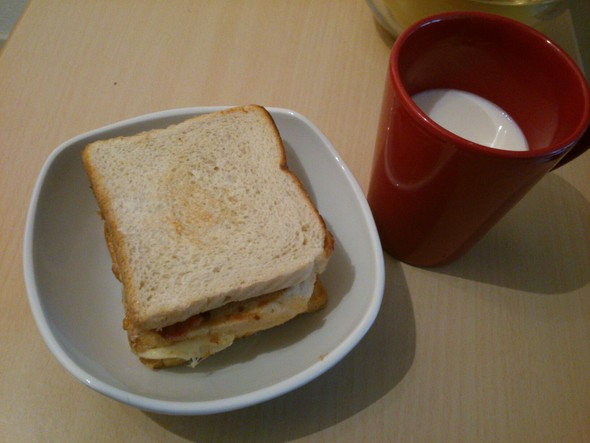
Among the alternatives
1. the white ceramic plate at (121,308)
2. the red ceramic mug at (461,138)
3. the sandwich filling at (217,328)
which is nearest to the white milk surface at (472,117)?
the red ceramic mug at (461,138)

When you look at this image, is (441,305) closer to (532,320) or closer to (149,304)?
(532,320)

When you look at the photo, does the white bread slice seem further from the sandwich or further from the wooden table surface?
the wooden table surface

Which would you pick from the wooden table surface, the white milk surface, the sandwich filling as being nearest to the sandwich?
the sandwich filling

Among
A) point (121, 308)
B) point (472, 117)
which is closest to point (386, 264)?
point (472, 117)

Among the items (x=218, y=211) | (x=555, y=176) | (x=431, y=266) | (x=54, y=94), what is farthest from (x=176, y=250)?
(x=555, y=176)

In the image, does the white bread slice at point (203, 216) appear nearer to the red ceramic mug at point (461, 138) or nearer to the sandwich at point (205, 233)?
the sandwich at point (205, 233)

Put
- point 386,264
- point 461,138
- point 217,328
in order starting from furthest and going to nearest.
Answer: point 386,264 < point 217,328 < point 461,138

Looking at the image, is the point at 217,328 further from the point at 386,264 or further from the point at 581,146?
the point at 581,146
